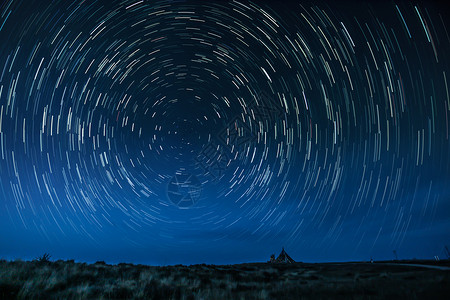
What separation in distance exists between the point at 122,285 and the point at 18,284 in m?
3.57

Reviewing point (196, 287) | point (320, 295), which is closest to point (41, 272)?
point (196, 287)

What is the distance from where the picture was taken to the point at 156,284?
11180 mm

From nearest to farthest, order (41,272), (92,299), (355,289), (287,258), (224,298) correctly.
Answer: (92,299), (224,298), (355,289), (41,272), (287,258)

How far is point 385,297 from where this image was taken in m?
7.91

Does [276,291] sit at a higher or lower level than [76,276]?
lower

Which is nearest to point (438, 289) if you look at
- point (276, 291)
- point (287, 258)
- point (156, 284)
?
point (276, 291)

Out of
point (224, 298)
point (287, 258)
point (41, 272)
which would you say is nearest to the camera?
point (224, 298)

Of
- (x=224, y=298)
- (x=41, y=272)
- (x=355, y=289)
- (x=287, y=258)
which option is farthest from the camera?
(x=287, y=258)

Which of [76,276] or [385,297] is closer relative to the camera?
[385,297]

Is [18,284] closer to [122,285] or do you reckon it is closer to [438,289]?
[122,285]

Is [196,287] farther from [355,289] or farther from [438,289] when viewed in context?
[438,289]

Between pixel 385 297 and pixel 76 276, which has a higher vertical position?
pixel 76 276

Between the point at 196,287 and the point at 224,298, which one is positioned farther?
the point at 196,287

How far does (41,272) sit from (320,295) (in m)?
→ 12.1
